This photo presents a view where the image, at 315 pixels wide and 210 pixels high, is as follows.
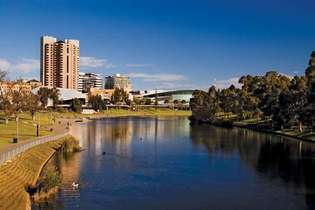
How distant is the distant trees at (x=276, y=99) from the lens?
380ft

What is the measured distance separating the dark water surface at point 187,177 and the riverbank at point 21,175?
2.94 metres

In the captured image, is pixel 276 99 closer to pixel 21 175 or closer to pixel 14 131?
pixel 14 131

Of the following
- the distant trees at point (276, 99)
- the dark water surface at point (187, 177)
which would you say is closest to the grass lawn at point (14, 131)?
the dark water surface at point (187, 177)

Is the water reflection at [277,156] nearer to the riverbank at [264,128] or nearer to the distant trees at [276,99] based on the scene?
the riverbank at [264,128]

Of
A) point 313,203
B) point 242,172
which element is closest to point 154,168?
point 242,172

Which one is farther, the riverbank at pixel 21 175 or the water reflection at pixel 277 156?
the water reflection at pixel 277 156

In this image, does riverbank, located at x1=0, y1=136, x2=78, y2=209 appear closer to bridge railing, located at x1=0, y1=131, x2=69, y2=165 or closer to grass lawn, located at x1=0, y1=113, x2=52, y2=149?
bridge railing, located at x1=0, y1=131, x2=69, y2=165

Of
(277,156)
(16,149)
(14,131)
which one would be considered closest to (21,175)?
(16,149)

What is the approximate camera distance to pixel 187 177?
59.0 m

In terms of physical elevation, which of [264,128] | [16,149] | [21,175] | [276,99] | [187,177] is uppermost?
[276,99]

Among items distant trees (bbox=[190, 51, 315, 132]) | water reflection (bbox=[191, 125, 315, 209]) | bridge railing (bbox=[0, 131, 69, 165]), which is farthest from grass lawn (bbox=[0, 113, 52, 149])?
distant trees (bbox=[190, 51, 315, 132])

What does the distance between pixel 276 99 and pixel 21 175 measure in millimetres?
102062

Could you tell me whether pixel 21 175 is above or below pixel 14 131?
below

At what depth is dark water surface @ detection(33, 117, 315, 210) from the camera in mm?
44938
